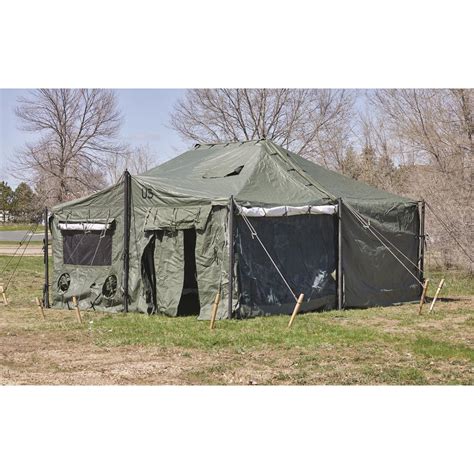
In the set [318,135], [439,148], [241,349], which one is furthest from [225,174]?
[318,135]

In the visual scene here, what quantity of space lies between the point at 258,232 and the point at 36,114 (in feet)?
15.6

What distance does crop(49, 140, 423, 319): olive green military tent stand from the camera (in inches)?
455

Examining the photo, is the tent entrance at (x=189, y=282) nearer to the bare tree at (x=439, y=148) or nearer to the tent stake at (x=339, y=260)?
the tent stake at (x=339, y=260)

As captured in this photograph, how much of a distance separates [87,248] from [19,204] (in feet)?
4.32

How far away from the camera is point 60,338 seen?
10.5m

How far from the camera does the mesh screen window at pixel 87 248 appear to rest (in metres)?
12.7

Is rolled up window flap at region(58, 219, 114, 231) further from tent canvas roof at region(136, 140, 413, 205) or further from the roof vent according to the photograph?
the roof vent

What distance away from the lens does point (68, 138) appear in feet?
45.8

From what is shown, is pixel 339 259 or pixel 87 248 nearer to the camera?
pixel 339 259

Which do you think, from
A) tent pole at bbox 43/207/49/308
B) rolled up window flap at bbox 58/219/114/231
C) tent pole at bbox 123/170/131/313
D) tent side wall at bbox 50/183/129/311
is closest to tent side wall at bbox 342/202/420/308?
tent pole at bbox 123/170/131/313

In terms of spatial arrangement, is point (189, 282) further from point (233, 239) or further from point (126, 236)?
point (233, 239)
